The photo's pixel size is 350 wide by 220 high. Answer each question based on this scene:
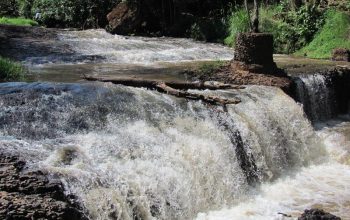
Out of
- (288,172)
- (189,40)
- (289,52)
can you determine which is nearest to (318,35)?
(289,52)

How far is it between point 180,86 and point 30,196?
5.54 m

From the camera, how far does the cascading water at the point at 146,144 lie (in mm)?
6172

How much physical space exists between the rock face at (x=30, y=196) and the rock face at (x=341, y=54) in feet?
41.0

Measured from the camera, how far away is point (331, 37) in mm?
18406

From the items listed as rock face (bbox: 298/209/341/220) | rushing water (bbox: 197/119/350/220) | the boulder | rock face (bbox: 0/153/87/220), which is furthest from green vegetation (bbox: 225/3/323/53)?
rock face (bbox: 0/153/87/220)

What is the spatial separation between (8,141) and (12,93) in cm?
222

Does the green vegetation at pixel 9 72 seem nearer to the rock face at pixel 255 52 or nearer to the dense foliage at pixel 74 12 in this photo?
the rock face at pixel 255 52

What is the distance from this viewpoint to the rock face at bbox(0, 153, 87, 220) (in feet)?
15.9

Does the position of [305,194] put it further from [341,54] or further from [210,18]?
[210,18]

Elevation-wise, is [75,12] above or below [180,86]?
above

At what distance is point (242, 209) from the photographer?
765 centimetres

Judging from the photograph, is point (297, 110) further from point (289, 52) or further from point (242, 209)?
point (289, 52)

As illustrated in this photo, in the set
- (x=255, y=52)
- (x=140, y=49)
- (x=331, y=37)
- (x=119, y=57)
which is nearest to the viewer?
(x=255, y=52)

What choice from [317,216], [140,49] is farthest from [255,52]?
[317,216]
